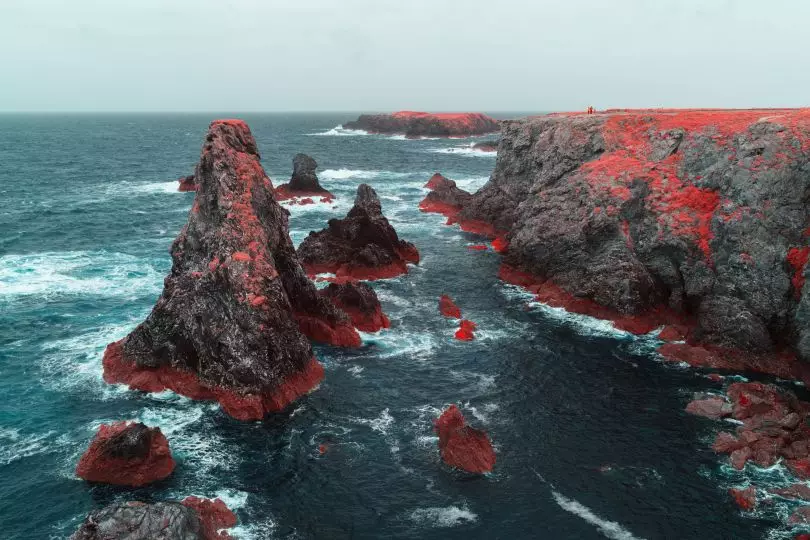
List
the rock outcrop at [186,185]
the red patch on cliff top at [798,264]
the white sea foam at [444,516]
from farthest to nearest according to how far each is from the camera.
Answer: the rock outcrop at [186,185]
the red patch on cliff top at [798,264]
the white sea foam at [444,516]

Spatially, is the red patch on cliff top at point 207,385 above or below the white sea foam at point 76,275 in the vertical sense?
below

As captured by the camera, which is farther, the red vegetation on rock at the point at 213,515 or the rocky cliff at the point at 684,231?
the rocky cliff at the point at 684,231

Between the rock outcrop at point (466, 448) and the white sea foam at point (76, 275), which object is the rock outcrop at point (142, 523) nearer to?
the rock outcrop at point (466, 448)

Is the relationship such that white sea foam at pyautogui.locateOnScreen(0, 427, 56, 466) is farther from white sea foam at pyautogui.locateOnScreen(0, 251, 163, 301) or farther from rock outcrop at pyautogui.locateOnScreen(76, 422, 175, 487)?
white sea foam at pyautogui.locateOnScreen(0, 251, 163, 301)

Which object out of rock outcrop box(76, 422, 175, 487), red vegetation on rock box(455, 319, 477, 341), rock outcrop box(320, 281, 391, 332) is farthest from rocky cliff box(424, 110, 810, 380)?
rock outcrop box(76, 422, 175, 487)

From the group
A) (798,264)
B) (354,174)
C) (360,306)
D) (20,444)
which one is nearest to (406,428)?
(360,306)

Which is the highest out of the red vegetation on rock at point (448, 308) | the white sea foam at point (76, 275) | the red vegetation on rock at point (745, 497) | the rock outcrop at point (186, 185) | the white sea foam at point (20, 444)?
the rock outcrop at point (186, 185)

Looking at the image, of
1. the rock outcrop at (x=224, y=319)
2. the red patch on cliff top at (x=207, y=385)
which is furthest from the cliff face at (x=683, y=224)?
the rock outcrop at (x=224, y=319)
